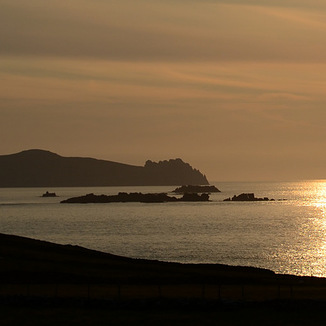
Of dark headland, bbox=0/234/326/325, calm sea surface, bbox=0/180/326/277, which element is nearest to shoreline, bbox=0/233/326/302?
dark headland, bbox=0/234/326/325

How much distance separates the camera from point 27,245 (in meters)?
103

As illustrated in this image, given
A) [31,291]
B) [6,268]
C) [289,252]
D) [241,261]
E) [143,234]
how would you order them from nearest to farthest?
[31,291], [6,268], [241,261], [289,252], [143,234]

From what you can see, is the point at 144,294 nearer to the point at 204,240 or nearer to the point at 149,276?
the point at 149,276

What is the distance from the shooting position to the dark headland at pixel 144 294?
53312 mm

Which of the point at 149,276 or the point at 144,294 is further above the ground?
the point at 149,276

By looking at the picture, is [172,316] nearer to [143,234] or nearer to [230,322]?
[230,322]

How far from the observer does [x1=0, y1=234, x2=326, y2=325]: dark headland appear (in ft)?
175

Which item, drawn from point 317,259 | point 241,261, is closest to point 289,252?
point 317,259

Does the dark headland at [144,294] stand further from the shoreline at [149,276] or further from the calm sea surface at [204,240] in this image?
the calm sea surface at [204,240]

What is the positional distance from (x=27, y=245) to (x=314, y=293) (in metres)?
48.2

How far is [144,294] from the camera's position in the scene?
63438mm

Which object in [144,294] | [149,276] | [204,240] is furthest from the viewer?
[204,240]

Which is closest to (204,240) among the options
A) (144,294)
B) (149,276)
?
(149,276)

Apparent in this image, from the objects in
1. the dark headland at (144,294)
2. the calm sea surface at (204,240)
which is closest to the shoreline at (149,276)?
the dark headland at (144,294)
